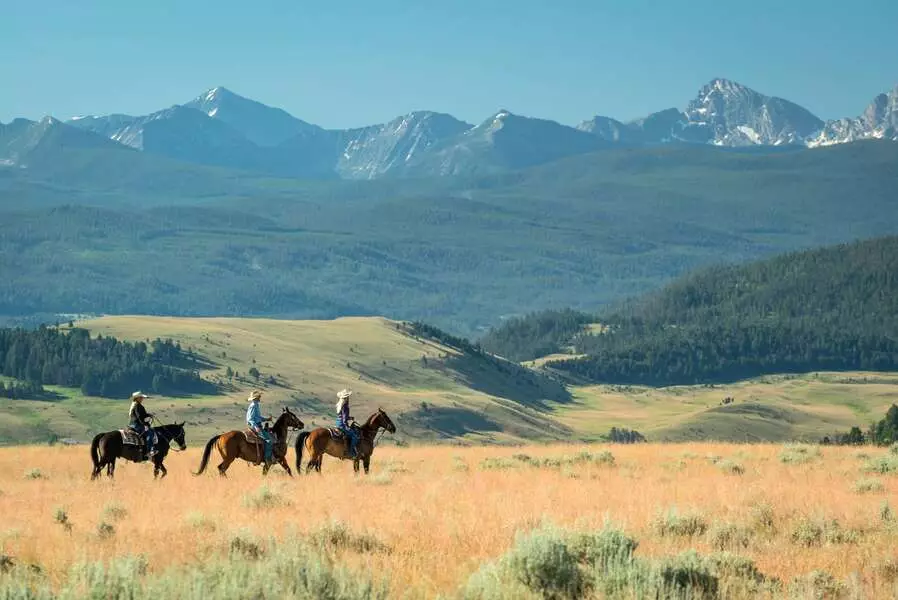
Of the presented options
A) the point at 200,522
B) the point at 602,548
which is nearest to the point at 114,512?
the point at 200,522

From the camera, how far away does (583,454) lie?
126ft

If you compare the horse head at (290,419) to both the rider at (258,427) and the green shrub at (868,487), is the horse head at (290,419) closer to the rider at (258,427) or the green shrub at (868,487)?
the rider at (258,427)

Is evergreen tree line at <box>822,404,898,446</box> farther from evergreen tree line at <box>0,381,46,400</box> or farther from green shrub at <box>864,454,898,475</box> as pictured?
evergreen tree line at <box>0,381,46,400</box>

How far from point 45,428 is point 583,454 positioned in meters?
124

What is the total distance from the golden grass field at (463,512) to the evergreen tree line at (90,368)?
147658 millimetres

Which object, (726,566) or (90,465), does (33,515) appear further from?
(90,465)

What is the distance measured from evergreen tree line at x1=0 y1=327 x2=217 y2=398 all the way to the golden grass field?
14766 cm

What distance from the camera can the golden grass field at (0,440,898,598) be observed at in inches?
619

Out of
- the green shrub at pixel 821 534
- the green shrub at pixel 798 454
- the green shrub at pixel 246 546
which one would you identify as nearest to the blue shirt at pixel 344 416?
the green shrub at pixel 798 454

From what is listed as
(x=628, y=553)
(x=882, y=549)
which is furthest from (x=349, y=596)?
(x=882, y=549)

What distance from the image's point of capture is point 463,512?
20703 millimetres

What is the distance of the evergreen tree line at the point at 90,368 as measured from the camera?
589 feet

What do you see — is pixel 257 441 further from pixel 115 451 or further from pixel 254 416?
pixel 115 451

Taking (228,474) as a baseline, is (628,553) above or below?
above
